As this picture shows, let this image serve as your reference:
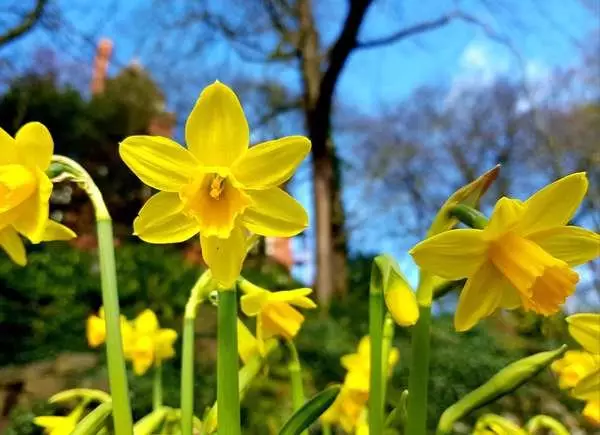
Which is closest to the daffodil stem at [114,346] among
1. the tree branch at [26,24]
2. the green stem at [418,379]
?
the green stem at [418,379]

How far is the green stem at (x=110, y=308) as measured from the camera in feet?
1.89

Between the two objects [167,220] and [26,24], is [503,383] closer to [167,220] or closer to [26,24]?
[167,220]

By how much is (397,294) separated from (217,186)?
16cm

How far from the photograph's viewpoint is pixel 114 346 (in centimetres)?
59

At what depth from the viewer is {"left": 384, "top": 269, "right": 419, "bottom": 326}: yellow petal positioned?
0.55 m

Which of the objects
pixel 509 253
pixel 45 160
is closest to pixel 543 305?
pixel 509 253

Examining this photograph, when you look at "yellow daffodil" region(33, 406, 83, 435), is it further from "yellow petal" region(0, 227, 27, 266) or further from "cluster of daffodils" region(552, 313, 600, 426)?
"cluster of daffodils" region(552, 313, 600, 426)

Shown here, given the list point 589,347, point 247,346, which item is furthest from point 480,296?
point 247,346

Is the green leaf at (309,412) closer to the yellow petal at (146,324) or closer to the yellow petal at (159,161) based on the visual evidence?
the yellow petal at (159,161)

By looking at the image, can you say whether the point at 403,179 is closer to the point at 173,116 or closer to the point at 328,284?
the point at 173,116

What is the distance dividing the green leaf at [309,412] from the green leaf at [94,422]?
140mm

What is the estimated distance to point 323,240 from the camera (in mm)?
5867

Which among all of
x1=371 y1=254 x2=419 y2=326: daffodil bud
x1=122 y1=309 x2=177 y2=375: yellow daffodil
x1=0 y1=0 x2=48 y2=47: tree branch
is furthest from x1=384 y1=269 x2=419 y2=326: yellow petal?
x1=0 y1=0 x2=48 y2=47: tree branch

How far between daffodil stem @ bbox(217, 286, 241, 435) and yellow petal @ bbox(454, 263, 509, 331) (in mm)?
170
